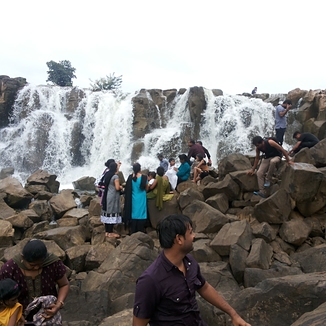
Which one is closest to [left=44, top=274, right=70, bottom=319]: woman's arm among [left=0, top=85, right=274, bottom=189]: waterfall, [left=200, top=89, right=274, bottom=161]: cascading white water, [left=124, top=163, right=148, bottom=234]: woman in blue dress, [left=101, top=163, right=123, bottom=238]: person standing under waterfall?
[left=101, top=163, right=123, bottom=238]: person standing under waterfall

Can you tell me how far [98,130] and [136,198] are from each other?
12586 millimetres

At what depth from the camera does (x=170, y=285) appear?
6.66 ft

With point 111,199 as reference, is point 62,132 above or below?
above

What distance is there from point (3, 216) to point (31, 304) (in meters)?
7.76

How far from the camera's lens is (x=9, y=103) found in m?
20.7

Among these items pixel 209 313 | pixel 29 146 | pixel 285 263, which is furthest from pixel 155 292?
pixel 29 146

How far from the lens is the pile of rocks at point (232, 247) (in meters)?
3.55

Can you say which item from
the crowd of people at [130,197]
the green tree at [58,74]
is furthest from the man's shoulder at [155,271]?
the green tree at [58,74]

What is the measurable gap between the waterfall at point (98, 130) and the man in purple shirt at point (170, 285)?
46.1ft

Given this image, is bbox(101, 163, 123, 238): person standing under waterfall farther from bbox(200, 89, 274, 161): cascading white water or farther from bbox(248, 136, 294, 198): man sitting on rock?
bbox(200, 89, 274, 161): cascading white water

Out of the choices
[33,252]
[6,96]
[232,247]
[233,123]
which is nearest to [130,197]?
[232,247]

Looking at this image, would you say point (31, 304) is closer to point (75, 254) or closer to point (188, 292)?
point (188, 292)

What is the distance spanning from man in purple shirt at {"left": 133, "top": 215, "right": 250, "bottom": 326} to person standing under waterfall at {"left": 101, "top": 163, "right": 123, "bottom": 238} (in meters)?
5.11

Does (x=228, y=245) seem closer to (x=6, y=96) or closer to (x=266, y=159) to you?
(x=266, y=159)
